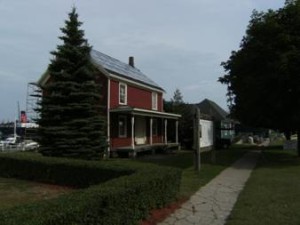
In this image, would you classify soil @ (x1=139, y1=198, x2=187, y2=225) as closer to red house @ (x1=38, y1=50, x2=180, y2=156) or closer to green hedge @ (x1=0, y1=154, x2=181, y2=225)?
green hedge @ (x1=0, y1=154, x2=181, y2=225)

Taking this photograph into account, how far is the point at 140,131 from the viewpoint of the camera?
40781 mm

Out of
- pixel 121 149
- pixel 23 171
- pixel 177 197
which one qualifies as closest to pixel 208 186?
pixel 177 197

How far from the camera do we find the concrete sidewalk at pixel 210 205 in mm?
11047

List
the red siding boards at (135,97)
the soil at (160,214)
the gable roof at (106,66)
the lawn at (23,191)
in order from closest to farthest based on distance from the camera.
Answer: the soil at (160,214) < the lawn at (23,191) < the gable roof at (106,66) < the red siding boards at (135,97)

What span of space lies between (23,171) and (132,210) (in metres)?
10.3

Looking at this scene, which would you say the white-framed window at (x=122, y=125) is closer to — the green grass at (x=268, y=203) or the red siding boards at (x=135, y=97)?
the red siding boards at (x=135, y=97)

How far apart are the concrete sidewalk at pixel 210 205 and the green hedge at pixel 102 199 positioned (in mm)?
517

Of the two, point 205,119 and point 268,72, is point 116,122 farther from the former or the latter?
point 205,119

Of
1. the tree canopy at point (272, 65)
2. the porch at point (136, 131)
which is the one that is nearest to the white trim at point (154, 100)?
the porch at point (136, 131)

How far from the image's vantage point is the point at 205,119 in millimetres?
53688

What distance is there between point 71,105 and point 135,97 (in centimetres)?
1255

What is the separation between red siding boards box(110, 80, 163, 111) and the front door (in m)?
0.98

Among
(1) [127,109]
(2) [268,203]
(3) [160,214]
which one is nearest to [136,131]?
(1) [127,109]

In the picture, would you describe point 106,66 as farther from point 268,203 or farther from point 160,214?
point 160,214
